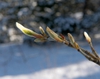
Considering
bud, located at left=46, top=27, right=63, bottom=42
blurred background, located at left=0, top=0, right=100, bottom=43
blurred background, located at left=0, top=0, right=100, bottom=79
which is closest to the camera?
bud, located at left=46, top=27, right=63, bottom=42

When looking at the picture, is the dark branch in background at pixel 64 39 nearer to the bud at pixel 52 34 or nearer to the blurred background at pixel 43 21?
the bud at pixel 52 34

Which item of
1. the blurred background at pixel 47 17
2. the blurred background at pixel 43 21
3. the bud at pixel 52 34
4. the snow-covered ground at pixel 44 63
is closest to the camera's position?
the bud at pixel 52 34

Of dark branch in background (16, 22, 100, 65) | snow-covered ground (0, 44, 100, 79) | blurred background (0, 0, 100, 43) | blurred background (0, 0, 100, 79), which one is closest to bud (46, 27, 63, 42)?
dark branch in background (16, 22, 100, 65)

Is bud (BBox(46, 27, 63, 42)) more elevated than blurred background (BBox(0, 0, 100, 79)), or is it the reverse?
bud (BBox(46, 27, 63, 42))

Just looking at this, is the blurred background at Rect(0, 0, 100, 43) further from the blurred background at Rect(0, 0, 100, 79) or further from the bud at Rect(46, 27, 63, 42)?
the bud at Rect(46, 27, 63, 42)

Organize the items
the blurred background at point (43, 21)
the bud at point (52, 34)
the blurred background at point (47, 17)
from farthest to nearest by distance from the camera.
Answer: the blurred background at point (47, 17) → the blurred background at point (43, 21) → the bud at point (52, 34)

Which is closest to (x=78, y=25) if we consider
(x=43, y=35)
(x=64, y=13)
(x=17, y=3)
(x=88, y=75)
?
(x=64, y=13)

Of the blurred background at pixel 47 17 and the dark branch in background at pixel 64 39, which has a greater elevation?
the dark branch in background at pixel 64 39

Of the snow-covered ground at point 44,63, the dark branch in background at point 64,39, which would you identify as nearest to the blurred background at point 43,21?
the snow-covered ground at point 44,63

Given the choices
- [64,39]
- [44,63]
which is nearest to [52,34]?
[64,39]

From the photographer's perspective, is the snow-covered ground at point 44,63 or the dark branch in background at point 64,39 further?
the snow-covered ground at point 44,63
